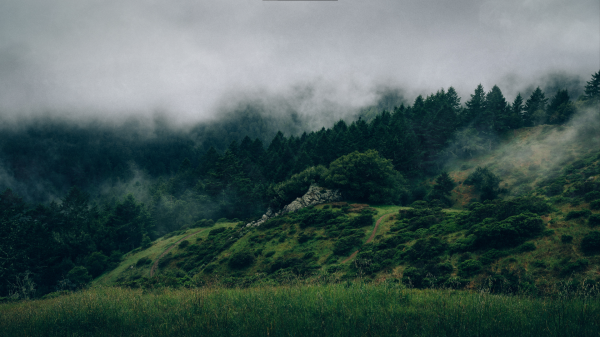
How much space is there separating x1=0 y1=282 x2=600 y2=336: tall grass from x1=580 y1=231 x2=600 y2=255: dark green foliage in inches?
505

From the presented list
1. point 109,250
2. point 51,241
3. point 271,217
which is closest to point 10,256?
point 51,241

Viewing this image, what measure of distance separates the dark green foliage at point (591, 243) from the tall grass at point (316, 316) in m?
12.8

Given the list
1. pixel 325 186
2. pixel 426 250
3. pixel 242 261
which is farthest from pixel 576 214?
pixel 325 186

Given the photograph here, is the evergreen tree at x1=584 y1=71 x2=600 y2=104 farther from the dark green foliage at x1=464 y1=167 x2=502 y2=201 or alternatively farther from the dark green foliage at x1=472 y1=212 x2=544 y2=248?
the dark green foliage at x1=472 y1=212 x2=544 y2=248

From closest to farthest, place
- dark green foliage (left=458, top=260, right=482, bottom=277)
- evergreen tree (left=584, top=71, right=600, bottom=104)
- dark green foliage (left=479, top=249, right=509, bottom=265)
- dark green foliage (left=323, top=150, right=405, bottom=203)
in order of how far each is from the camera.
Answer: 1. dark green foliage (left=458, top=260, right=482, bottom=277)
2. dark green foliage (left=479, top=249, right=509, bottom=265)
3. dark green foliage (left=323, top=150, right=405, bottom=203)
4. evergreen tree (left=584, top=71, right=600, bottom=104)

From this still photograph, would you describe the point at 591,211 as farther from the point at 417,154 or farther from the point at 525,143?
the point at 525,143

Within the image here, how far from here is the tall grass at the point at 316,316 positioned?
5.45 meters

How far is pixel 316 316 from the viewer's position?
657 cm

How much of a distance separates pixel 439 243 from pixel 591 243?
884 cm

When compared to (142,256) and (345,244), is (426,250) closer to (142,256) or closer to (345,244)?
(345,244)

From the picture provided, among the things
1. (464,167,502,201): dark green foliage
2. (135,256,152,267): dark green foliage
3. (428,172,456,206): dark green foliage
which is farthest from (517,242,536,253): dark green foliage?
(135,256,152,267): dark green foliage

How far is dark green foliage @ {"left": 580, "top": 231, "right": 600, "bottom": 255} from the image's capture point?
1555cm

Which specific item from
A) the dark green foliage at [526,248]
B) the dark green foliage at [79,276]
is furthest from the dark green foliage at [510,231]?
the dark green foliage at [79,276]

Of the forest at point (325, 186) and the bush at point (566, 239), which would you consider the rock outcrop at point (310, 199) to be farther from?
the bush at point (566, 239)
